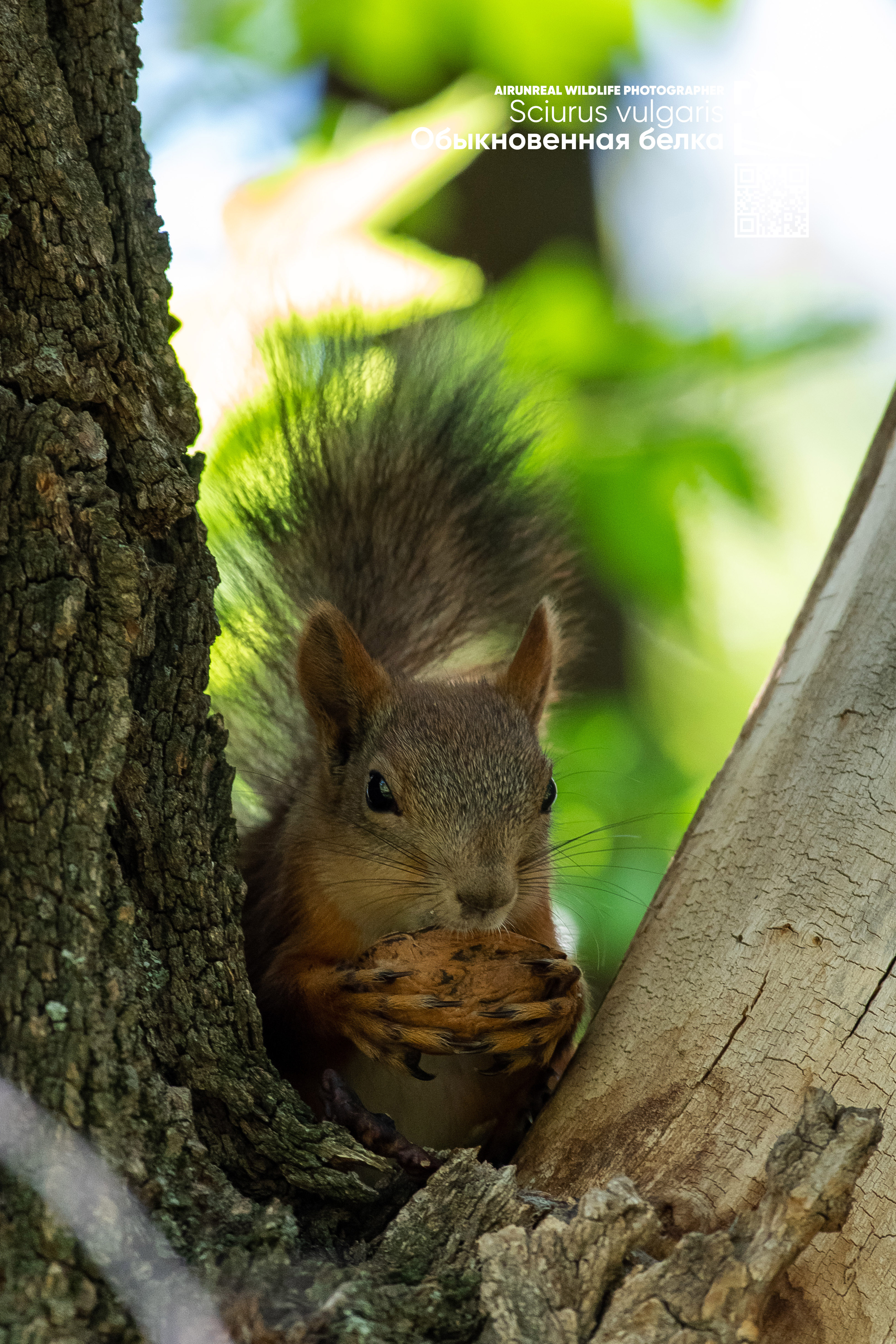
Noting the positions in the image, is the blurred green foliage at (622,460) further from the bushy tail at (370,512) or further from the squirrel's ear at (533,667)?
the squirrel's ear at (533,667)

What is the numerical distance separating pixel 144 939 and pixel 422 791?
0.82 m

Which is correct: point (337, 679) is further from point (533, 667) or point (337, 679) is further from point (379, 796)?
point (533, 667)

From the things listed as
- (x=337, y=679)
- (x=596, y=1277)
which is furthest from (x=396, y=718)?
(x=596, y=1277)

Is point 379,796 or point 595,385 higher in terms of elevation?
point 595,385

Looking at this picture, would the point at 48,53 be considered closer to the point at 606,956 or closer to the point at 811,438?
the point at 606,956

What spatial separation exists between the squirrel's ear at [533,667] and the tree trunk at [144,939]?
95cm

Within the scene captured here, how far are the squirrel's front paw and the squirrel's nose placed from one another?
0.15 meters

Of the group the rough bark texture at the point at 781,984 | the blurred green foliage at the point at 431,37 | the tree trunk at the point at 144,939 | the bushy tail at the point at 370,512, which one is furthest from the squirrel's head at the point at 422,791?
the blurred green foliage at the point at 431,37

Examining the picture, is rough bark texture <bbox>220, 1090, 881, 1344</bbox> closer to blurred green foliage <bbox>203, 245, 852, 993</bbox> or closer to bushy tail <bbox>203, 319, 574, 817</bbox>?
blurred green foliage <bbox>203, 245, 852, 993</bbox>

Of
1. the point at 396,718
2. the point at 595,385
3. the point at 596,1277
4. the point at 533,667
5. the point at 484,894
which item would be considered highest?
the point at 595,385

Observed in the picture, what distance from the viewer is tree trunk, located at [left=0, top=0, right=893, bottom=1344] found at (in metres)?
1.04

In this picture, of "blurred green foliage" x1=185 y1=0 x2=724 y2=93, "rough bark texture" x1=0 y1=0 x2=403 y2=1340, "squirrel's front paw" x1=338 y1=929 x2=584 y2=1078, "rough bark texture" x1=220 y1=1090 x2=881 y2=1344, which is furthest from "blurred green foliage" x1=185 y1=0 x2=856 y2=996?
"rough bark texture" x1=220 y1=1090 x2=881 y2=1344

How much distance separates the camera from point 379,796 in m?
2.04

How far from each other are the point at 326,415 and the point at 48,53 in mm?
Answer: 850
